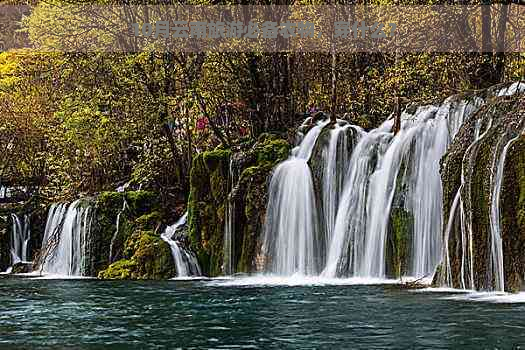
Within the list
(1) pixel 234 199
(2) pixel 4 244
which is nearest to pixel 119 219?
(1) pixel 234 199

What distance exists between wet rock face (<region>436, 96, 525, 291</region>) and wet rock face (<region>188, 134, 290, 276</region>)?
6.84m

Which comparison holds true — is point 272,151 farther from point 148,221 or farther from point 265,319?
A: point 265,319

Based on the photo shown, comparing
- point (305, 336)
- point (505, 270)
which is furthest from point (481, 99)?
point (305, 336)

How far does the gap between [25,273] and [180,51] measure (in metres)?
8.68

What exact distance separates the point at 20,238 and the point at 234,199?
11.6 meters

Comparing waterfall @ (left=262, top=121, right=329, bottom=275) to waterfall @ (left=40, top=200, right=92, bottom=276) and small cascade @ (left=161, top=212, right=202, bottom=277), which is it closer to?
small cascade @ (left=161, top=212, right=202, bottom=277)

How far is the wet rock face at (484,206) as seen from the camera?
13500mm

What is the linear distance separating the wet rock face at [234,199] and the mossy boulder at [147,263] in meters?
0.96

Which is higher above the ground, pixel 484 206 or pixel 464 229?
pixel 484 206

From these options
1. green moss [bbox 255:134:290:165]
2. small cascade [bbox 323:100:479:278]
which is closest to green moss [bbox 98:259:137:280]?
green moss [bbox 255:134:290:165]

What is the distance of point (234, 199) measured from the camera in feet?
72.7

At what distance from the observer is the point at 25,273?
88.4 feet

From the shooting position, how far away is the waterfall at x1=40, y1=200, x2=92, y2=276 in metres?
25.4

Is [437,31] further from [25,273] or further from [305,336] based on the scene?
[305,336]
